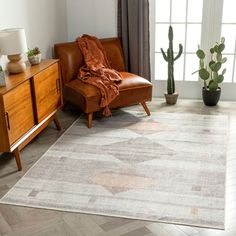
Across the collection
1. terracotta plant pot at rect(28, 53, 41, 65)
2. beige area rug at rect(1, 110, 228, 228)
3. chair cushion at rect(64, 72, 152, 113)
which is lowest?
beige area rug at rect(1, 110, 228, 228)

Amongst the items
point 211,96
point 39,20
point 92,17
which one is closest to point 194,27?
point 211,96

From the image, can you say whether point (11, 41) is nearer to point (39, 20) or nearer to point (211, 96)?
point (39, 20)

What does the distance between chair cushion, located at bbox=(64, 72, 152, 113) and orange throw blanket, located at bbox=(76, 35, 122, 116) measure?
0.06 meters

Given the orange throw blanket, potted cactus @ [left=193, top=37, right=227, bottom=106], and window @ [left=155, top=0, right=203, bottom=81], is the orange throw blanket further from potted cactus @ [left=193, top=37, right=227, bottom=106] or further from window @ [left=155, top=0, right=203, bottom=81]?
potted cactus @ [left=193, top=37, right=227, bottom=106]

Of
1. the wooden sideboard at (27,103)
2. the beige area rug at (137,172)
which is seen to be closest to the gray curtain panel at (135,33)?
the beige area rug at (137,172)

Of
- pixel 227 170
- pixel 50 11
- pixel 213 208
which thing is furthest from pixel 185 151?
pixel 50 11

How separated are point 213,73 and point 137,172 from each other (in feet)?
6.20

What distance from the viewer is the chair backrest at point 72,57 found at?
4055 mm

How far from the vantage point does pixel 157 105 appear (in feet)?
14.4

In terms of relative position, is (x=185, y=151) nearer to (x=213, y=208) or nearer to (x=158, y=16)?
(x=213, y=208)

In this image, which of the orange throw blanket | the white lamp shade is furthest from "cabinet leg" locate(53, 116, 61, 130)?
the white lamp shade

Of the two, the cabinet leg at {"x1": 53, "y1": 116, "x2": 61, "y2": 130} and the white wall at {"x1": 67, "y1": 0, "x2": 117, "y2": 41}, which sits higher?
the white wall at {"x1": 67, "y1": 0, "x2": 117, "y2": 41}

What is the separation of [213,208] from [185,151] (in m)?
0.85

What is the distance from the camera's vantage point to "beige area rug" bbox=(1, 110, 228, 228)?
8.00ft
